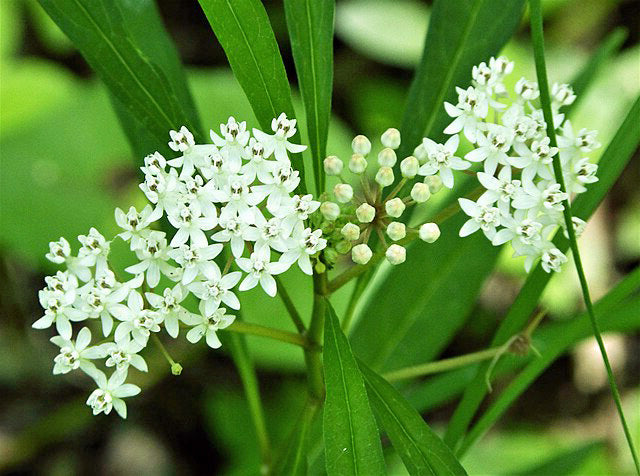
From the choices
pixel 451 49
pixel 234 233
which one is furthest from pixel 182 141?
pixel 451 49

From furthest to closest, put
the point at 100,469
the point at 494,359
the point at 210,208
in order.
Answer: the point at 100,469, the point at 494,359, the point at 210,208

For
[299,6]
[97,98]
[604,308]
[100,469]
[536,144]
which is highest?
[97,98]

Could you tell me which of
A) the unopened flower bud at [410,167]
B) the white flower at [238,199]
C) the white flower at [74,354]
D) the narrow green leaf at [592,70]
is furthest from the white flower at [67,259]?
the narrow green leaf at [592,70]

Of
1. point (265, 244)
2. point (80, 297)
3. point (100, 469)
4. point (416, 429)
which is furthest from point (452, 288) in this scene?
point (100, 469)

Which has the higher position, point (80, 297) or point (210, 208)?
point (210, 208)

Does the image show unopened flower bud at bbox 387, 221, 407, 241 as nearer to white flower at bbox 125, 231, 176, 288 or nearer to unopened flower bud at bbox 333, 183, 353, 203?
unopened flower bud at bbox 333, 183, 353, 203

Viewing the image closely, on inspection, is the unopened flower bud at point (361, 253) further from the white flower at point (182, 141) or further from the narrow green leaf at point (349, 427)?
the white flower at point (182, 141)

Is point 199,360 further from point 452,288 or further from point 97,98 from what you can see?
point 452,288
